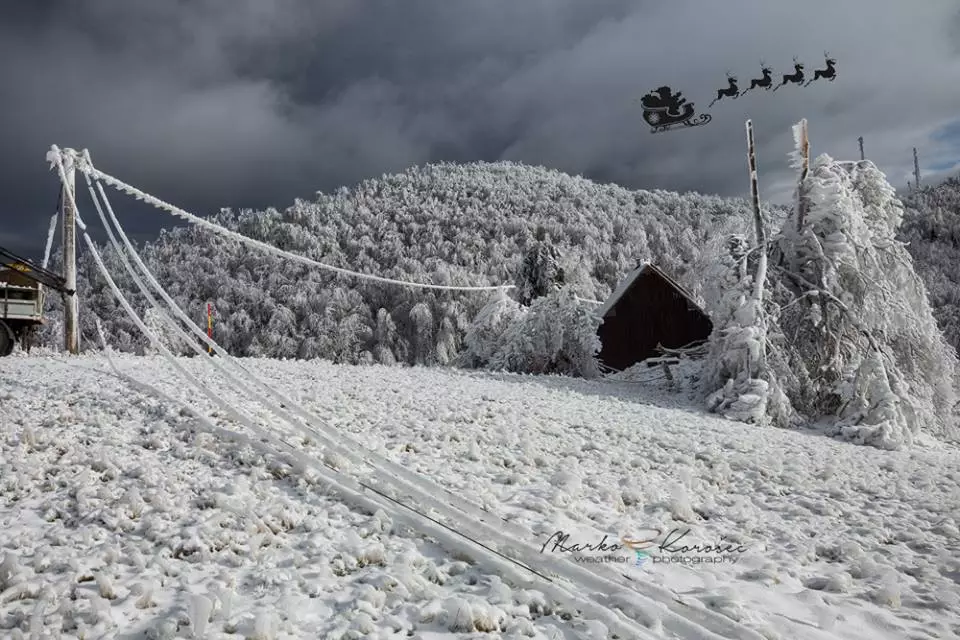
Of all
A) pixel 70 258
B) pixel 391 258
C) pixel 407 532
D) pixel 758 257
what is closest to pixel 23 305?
pixel 70 258

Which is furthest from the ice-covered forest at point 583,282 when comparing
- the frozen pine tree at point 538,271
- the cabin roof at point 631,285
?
the cabin roof at point 631,285

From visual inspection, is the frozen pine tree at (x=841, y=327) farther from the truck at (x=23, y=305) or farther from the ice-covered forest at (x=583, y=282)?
the truck at (x=23, y=305)

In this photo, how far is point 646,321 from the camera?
26.5 meters

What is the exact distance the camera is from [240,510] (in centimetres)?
489

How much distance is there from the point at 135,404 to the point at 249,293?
58886 millimetres

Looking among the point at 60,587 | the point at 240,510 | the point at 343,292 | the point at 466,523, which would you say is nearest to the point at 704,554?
the point at 466,523

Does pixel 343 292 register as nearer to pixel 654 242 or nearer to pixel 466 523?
pixel 654 242

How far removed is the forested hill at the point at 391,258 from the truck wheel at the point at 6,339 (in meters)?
24.3

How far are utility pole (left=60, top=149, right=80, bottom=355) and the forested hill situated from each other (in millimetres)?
23450

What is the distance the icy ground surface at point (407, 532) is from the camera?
370 centimetres

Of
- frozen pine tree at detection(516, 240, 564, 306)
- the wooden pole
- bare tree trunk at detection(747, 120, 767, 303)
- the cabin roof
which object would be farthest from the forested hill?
the wooden pole

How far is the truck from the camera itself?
11.7m

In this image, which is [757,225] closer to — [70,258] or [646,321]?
[646,321]

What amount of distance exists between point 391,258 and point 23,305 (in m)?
55.8
